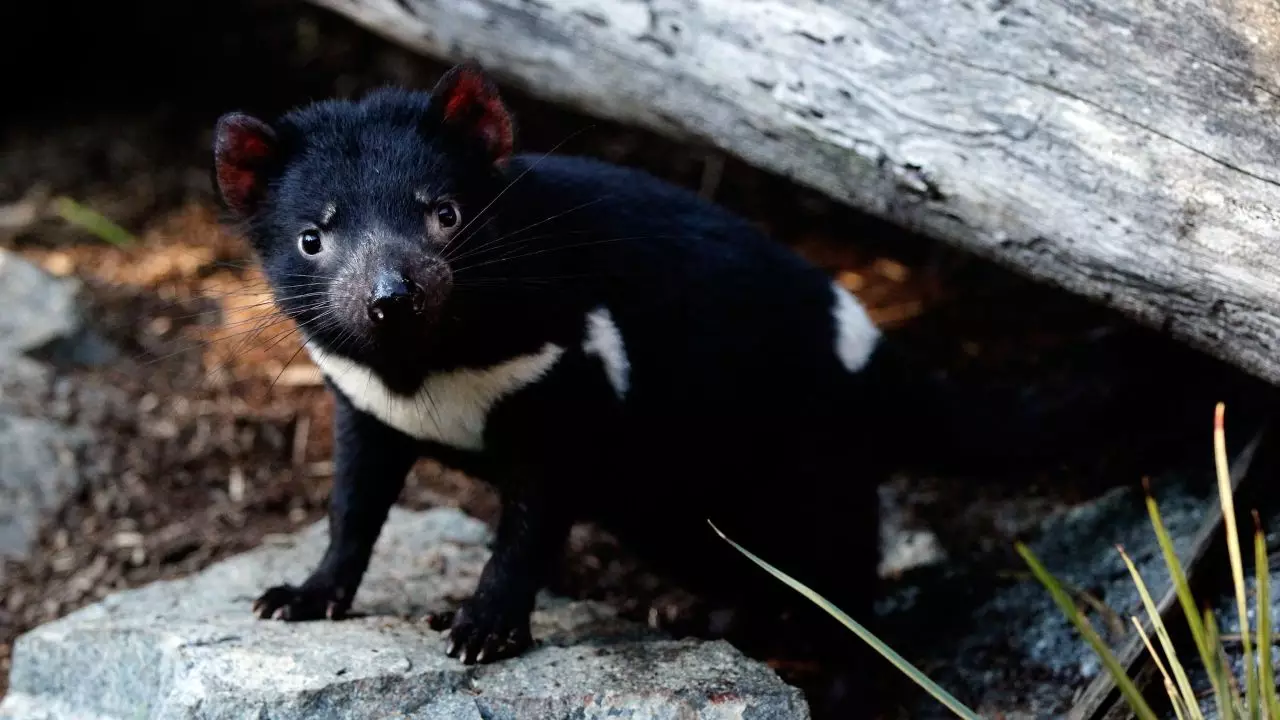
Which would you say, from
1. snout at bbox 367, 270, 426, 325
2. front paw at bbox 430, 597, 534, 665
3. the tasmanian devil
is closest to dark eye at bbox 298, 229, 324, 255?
the tasmanian devil

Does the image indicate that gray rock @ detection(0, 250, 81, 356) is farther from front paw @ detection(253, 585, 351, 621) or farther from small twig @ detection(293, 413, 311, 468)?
front paw @ detection(253, 585, 351, 621)

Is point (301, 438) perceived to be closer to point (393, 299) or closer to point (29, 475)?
point (29, 475)

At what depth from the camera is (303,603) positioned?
3352 mm

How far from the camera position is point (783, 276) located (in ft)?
12.1

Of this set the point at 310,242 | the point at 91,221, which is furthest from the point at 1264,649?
the point at 91,221

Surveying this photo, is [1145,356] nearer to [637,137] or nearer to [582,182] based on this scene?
[582,182]

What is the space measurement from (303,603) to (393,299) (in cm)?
102

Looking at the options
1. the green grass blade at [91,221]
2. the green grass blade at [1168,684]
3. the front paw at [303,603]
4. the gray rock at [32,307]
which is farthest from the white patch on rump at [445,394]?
the green grass blade at [91,221]

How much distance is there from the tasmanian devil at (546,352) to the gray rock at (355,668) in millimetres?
131

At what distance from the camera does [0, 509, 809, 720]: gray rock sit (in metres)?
2.81

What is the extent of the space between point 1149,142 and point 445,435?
170cm

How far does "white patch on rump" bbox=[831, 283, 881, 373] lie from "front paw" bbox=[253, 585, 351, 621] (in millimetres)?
1466

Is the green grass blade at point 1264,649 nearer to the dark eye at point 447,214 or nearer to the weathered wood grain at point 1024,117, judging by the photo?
the weathered wood grain at point 1024,117

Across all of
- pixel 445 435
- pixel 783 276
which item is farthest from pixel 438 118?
pixel 783 276
